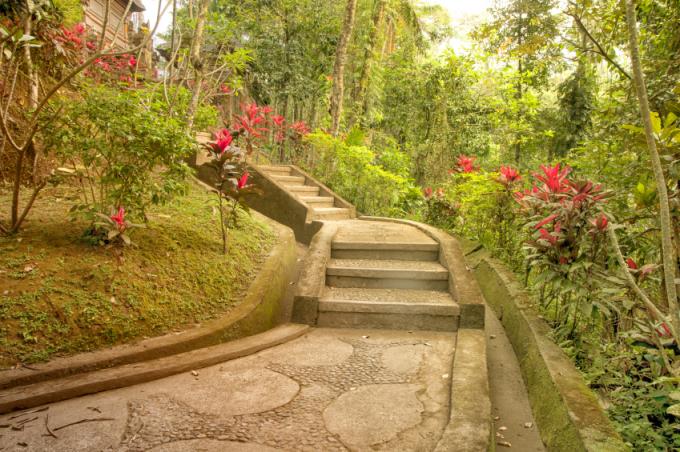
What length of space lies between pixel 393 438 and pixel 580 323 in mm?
1964

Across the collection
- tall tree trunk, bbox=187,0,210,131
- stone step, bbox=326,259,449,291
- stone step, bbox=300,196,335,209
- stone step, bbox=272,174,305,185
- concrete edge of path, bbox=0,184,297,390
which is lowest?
concrete edge of path, bbox=0,184,297,390

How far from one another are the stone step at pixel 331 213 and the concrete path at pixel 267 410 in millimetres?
3744

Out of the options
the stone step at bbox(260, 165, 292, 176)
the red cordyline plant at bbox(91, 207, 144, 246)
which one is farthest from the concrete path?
the stone step at bbox(260, 165, 292, 176)

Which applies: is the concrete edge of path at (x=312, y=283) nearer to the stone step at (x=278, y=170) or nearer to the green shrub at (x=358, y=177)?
the green shrub at (x=358, y=177)

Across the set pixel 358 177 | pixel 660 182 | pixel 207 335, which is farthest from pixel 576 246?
pixel 358 177

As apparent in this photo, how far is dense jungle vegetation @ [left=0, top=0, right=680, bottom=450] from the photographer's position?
8.27 ft

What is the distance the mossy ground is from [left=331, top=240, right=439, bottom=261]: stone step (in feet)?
Result: 3.96

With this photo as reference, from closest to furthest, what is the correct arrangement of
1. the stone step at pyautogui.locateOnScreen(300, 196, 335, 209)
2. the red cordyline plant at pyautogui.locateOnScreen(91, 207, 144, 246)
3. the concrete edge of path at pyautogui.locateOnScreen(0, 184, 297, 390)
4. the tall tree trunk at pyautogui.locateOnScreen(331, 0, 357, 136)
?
the concrete edge of path at pyautogui.locateOnScreen(0, 184, 297, 390), the red cordyline plant at pyautogui.locateOnScreen(91, 207, 144, 246), the stone step at pyautogui.locateOnScreen(300, 196, 335, 209), the tall tree trunk at pyautogui.locateOnScreen(331, 0, 357, 136)

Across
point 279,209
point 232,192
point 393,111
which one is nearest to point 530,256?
point 232,192

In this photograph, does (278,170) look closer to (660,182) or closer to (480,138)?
(480,138)

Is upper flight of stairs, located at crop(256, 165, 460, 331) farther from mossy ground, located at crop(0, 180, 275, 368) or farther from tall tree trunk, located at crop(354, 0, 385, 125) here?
tall tree trunk, located at crop(354, 0, 385, 125)

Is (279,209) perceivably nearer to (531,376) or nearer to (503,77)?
(531,376)

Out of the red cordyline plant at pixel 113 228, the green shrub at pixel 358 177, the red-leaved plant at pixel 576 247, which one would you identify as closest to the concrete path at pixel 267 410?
the red-leaved plant at pixel 576 247

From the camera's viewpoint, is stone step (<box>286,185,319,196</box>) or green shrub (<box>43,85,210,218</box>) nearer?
green shrub (<box>43,85,210,218</box>)
